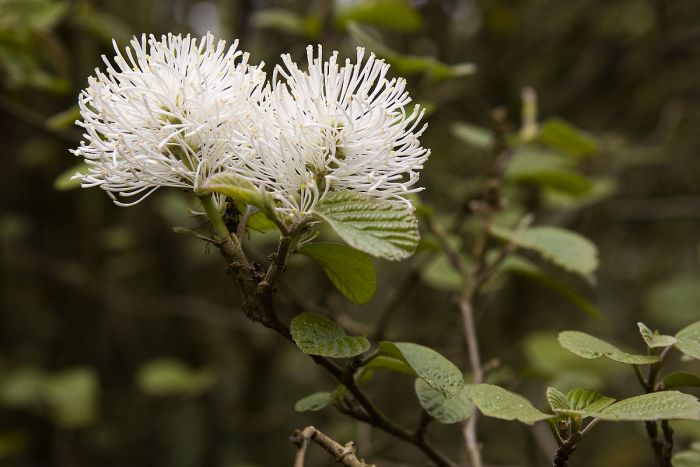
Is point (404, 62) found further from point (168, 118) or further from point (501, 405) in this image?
point (501, 405)

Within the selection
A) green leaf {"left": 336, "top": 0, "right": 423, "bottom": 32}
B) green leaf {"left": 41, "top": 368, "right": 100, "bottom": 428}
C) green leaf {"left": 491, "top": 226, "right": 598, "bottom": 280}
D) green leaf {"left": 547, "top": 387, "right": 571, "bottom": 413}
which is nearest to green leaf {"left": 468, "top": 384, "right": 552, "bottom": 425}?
green leaf {"left": 547, "top": 387, "right": 571, "bottom": 413}

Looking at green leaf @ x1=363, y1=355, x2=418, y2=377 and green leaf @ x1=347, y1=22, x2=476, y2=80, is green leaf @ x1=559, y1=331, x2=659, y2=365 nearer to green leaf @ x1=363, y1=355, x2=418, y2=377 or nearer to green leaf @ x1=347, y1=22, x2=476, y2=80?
green leaf @ x1=363, y1=355, x2=418, y2=377

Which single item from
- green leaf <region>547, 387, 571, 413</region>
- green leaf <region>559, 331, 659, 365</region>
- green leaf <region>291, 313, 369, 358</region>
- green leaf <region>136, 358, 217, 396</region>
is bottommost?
green leaf <region>136, 358, 217, 396</region>

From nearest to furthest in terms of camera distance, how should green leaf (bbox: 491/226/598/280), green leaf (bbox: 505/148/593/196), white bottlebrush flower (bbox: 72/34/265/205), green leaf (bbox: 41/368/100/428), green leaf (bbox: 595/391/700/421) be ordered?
green leaf (bbox: 595/391/700/421), white bottlebrush flower (bbox: 72/34/265/205), green leaf (bbox: 491/226/598/280), green leaf (bbox: 505/148/593/196), green leaf (bbox: 41/368/100/428)

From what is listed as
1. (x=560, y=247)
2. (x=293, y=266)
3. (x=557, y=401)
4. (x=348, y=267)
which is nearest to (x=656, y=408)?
(x=557, y=401)

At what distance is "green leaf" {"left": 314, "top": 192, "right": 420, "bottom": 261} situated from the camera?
21.8 inches

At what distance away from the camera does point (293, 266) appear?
1954 mm

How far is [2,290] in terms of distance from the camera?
2770 millimetres

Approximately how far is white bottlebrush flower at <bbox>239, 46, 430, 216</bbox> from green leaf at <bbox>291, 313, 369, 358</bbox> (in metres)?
0.11

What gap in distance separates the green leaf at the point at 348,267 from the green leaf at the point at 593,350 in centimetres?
20

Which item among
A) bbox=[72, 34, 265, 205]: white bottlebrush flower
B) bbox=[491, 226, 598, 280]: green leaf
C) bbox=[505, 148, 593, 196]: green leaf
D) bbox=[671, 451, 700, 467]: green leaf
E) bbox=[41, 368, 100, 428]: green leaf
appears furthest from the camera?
bbox=[41, 368, 100, 428]: green leaf

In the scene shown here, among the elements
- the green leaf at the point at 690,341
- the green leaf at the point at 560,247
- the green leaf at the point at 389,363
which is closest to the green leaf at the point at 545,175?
the green leaf at the point at 560,247

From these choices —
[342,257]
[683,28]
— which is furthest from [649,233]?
[342,257]

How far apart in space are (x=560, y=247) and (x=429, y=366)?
0.52 metres
